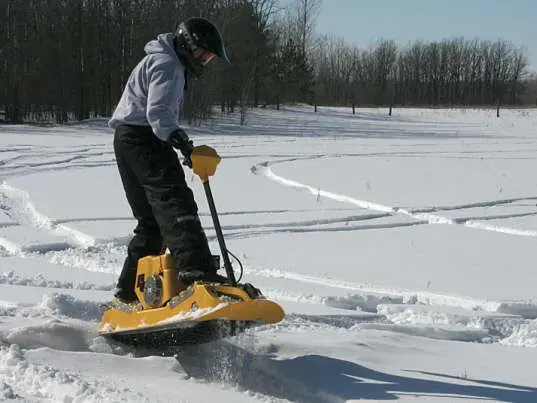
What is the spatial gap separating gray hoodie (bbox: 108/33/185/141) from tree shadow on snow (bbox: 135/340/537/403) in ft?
3.82

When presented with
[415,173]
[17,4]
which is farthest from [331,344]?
[17,4]

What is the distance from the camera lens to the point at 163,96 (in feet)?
12.0

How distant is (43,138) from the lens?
73.2 ft

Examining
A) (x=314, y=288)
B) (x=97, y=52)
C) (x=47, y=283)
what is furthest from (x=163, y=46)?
(x=97, y=52)

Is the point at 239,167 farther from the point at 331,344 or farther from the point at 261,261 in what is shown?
the point at 331,344

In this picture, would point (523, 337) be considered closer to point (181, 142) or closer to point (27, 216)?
point (181, 142)

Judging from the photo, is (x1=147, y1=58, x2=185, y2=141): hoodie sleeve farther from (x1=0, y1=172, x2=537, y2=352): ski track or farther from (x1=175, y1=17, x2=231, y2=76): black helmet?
(x1=0, y1=172, x2=537, y2=352): ski track

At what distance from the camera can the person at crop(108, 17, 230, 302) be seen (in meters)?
3.67

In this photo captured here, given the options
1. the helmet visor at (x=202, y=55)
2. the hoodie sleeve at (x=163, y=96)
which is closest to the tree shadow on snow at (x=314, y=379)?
the hoodie sleeve at (x=163, y=96)

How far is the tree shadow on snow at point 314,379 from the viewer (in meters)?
3.37

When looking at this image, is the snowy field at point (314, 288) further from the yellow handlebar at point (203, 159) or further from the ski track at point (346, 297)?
the yellow handlebar at point (203, 159)

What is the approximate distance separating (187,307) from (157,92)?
108 cm

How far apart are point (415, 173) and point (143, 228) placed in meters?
10.8

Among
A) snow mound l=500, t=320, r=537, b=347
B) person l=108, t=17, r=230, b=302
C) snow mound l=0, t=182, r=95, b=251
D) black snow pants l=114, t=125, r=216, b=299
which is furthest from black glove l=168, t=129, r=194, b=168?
snow mound l=0, t=182, r=95, b=251
